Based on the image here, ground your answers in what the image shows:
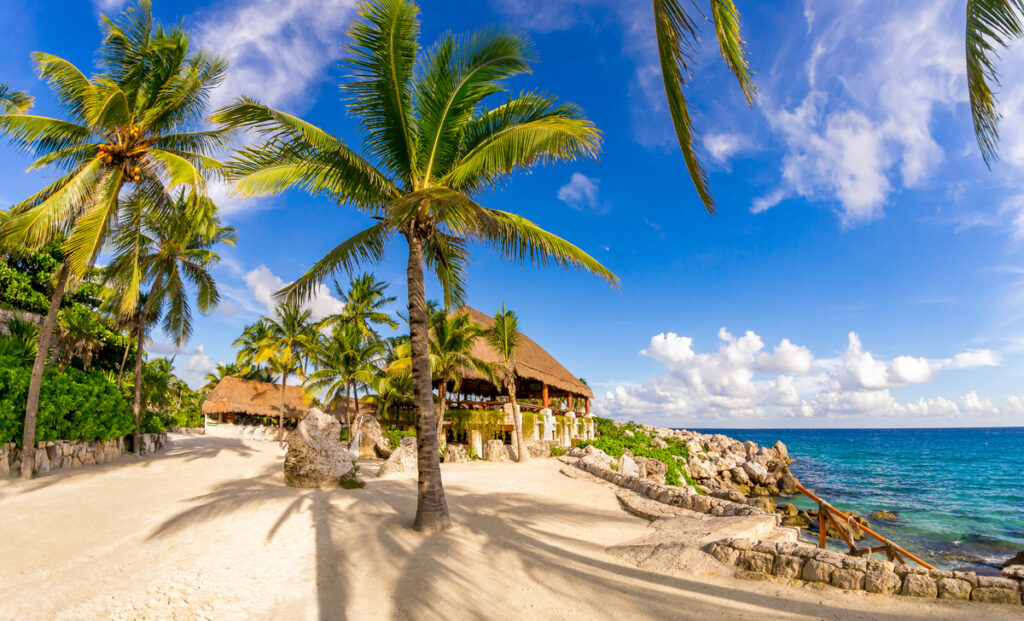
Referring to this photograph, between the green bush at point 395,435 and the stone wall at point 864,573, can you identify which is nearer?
the stone wall at point 864,573

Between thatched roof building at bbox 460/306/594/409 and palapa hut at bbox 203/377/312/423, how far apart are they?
16264 millimetres

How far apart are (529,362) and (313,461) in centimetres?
1377

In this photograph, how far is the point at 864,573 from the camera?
186 inches

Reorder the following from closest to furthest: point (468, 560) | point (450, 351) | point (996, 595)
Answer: point (996, 595), point (468, 560), point (450, 351)

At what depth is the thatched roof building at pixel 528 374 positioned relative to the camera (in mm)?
21250

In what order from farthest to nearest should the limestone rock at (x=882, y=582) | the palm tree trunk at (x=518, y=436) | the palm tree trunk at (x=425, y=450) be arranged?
the palm tree trunk at (x=518, y=436), the palm tree trunk at (x=425, y=450), the limestone rock at (x=882, y=582)

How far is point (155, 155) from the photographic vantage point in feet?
36.4

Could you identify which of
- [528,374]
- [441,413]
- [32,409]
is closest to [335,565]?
[32,409]

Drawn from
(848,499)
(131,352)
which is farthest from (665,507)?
(131,352)

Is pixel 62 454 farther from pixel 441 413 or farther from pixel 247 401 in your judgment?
pixel 247 401

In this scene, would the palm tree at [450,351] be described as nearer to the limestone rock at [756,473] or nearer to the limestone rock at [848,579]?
the limestone rock at [848,579]

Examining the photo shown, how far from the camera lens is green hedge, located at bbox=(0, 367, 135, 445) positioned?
33.4 ft

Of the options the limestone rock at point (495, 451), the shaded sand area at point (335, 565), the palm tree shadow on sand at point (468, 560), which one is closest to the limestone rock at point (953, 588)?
the shaded sand area at point (335, 565)

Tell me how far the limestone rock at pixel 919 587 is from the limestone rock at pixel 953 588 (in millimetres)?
51
